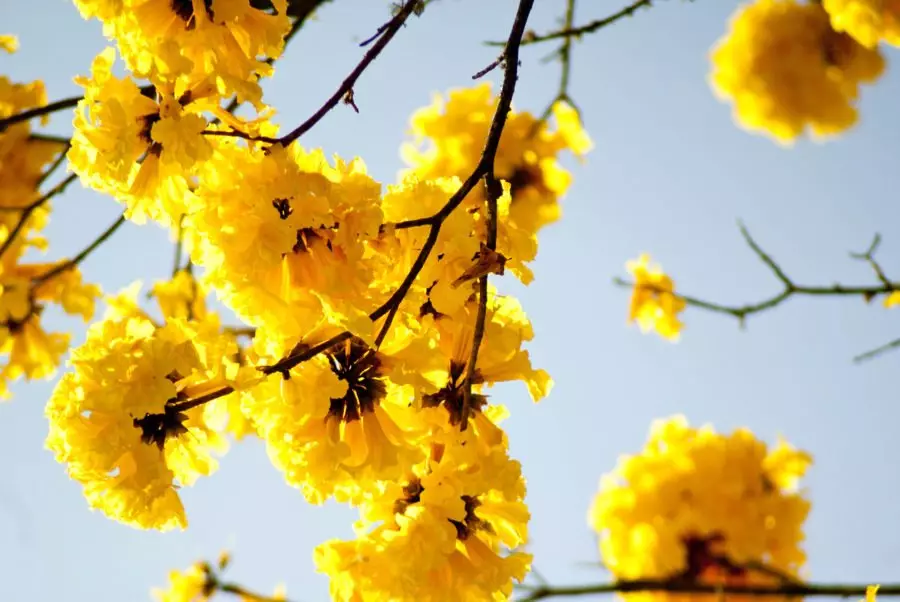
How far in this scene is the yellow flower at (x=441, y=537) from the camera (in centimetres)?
107

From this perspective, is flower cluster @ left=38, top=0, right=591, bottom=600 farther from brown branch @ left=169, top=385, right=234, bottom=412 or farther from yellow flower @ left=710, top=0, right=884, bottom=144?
yellow flower @ left=710, top=0, right=884, bottom=144

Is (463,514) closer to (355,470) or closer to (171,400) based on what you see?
(355,470)

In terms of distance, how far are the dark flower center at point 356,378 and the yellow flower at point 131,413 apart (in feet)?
0.46

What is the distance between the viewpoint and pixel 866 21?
80.3 inches

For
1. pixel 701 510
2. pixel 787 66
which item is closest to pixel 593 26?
pixel 701 510

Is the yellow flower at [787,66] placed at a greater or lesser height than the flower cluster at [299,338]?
greater

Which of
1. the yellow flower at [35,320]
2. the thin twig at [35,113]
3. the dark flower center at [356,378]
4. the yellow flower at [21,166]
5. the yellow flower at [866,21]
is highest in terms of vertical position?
the yellow flower at [866,21]

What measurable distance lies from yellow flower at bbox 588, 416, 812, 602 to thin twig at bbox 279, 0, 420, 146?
1.84 metres

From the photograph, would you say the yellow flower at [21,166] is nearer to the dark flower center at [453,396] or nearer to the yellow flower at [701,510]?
the dark flower center at [453,396]

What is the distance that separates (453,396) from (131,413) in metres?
0.39

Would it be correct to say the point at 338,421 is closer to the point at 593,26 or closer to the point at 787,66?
the point at 593,26

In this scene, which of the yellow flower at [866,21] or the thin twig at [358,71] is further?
the yellow flower at [866,21]

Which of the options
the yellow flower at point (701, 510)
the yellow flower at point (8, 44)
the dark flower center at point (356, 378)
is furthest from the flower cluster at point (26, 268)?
the yellow flower at point (701, 510)

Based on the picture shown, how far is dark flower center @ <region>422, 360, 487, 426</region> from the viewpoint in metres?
1.11
